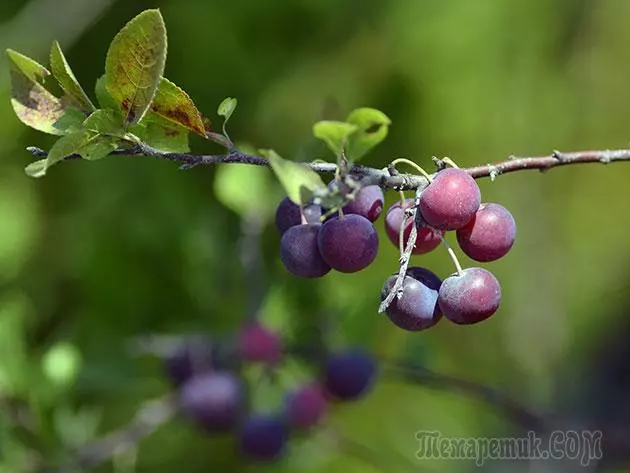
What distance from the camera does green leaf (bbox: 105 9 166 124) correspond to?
2.27ft

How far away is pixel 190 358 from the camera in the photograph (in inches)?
55.1

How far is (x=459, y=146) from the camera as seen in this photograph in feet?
6.91

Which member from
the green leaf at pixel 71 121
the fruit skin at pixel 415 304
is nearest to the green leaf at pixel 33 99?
the green leaf at pixel 71 121

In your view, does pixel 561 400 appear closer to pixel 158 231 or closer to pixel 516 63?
pixel 516 63

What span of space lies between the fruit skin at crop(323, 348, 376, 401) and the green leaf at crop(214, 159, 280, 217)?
0.28 meters

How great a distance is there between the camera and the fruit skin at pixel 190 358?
1.40 meters

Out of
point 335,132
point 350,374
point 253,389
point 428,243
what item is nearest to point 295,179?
point 335,132

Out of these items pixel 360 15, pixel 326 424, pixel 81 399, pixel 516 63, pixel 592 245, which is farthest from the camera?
pixel 592 245

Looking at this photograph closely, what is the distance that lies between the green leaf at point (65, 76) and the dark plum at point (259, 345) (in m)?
0.64

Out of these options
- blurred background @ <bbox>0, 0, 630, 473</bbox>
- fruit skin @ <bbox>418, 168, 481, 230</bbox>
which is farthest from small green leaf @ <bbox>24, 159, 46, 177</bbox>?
blurred background @ <bbox>0, 0, 630, 473</bbox>

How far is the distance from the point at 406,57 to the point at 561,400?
3.00ft

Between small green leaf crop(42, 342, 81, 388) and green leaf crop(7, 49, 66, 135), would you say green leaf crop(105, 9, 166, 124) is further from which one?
small green leaf crop(42, 342, 81, 388)

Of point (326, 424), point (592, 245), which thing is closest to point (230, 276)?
point (326, 424)

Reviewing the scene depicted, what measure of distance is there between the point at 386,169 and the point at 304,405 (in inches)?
28.7
